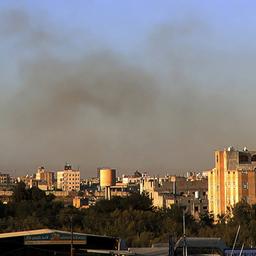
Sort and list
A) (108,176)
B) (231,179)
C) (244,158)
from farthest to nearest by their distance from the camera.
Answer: (108,176) < (244,158) < (231,179)

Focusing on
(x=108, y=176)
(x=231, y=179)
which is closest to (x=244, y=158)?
(x=231, y=179)

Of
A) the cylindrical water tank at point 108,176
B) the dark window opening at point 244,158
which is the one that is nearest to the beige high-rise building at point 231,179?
the dark window opening at point 244,158

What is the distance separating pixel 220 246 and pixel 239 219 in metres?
24.5

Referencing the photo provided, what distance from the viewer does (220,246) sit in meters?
30.9

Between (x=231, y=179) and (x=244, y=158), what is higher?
(x=244, y=158)

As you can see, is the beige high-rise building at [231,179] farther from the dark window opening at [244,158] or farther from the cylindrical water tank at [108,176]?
the cylindrical water tank at [108,176]

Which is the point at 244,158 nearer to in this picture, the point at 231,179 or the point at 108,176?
the point at 231,179

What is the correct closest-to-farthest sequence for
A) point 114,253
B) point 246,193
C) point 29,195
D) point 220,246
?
point 114,253 < point 220,246 < point 29,195 < point 246,193

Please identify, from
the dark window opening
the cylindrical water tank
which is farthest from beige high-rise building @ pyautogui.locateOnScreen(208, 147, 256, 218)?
the cylindrical water tank

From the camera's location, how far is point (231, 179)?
9006cm

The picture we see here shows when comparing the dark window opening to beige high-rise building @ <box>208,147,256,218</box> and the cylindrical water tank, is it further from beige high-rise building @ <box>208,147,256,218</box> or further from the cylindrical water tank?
the cylindrical water tank

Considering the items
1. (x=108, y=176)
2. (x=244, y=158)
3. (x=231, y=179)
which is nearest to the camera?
(x=231, y=179)

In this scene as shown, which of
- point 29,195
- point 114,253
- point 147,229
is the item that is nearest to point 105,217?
point 147,229

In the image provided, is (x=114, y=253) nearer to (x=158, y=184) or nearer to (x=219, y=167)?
(x=219, y=167)
